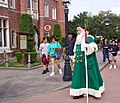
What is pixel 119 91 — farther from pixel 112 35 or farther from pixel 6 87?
pixel 112 35

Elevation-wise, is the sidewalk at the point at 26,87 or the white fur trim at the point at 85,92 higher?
the white fur trim at the point at 85,92

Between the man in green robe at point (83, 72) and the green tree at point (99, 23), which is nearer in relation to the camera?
the man in green robe at point (83, 72)

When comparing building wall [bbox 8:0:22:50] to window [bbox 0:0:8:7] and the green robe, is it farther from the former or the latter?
the green robe

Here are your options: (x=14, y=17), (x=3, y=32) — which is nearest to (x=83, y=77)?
(x=3, y=32)

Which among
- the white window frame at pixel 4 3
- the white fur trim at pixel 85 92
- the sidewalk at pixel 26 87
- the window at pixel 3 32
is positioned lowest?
the sidewalk at pixel 26 87

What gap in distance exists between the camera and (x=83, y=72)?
747 cm

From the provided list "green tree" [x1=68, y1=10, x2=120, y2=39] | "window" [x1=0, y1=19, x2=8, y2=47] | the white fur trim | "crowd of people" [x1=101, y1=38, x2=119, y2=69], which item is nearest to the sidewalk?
the white fur trim

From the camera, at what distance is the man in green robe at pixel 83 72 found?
7.28 meters

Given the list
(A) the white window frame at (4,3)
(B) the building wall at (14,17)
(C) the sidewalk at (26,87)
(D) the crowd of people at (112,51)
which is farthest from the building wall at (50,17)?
(C) the sidewalk at (26,87)

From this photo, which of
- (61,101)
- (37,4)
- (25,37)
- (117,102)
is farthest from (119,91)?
(37,4)

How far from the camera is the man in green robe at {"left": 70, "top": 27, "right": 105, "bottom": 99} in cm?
728

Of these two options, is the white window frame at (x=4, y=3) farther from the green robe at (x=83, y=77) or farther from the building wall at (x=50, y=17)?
the green robe at (x=83, y=77)

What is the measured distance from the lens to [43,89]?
884 cm

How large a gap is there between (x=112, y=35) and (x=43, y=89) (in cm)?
5960
